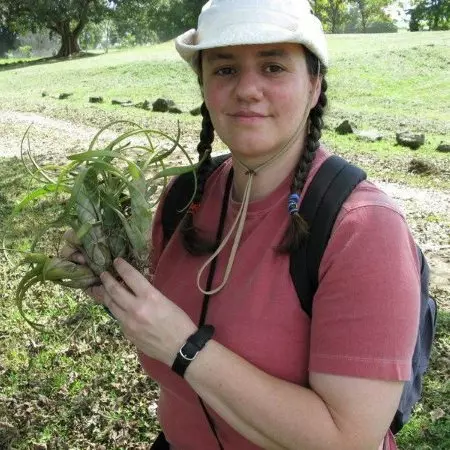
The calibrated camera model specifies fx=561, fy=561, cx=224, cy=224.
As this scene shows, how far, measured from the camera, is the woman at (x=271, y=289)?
4.29 feet

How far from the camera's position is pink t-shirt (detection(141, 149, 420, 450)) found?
50.9 inches

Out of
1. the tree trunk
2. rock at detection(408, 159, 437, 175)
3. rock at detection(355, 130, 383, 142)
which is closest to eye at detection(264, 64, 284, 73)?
rock at detection(408, 159, 437, 175)

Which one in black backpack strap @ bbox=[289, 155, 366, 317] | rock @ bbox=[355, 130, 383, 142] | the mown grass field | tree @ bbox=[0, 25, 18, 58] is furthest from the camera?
tree @ bbox=[0, 25, 18, 58]

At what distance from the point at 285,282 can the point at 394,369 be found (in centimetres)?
34

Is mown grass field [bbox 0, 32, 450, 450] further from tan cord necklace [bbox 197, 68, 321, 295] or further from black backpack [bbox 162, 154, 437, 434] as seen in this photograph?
black backpack [bbox 162, 154, 437, 434]

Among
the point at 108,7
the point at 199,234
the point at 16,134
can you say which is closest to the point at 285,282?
the point at 199,234

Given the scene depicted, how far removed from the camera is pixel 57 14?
37.5 m

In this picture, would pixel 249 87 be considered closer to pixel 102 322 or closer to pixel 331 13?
pixel 102 322

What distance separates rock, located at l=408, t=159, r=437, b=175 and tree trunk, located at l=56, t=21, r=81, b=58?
118 ft

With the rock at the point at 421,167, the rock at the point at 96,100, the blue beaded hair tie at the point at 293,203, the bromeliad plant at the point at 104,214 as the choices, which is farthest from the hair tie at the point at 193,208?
the rock at the point at 96,100

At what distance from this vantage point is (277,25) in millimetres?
1469

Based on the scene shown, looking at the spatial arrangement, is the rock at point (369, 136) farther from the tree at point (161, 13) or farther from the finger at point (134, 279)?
the tree at point (161, 13)

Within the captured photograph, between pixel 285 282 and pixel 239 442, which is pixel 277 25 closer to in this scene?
pixel 285 282

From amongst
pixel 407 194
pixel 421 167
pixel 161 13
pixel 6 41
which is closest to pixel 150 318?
pixel 407 194
